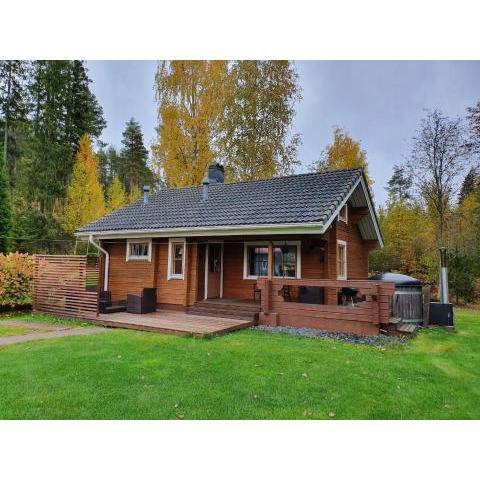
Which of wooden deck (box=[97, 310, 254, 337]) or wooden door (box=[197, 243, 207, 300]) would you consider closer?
wooden deck (box=[97, 310, 254, 337])

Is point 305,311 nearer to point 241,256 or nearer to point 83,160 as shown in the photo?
point 241,256

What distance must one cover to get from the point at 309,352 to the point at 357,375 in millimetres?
1294

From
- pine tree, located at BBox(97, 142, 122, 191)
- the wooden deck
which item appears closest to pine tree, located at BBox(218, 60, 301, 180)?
the wooden deck

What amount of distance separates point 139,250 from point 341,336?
6938 mm

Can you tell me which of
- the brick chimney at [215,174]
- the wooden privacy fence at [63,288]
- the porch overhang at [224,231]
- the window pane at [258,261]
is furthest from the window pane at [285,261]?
the brick chimney at [215,174]

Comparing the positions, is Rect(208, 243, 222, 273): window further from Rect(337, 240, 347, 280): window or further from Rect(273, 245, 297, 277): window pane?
Rect(337, 240, 347, 280): window

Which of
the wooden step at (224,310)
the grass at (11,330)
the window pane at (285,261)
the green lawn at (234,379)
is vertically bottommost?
the green lawn at (234,379)

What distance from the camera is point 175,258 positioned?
1075 centimetres

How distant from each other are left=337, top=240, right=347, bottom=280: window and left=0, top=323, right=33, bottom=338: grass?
8.25 m

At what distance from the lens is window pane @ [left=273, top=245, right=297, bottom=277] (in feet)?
32.5

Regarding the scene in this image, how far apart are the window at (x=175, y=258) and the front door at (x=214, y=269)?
31.7 inches

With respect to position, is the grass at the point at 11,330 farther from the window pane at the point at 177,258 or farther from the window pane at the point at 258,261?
the window pane at the point at 258,261

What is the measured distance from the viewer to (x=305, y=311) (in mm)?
8289

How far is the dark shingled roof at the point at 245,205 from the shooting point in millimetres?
8961
